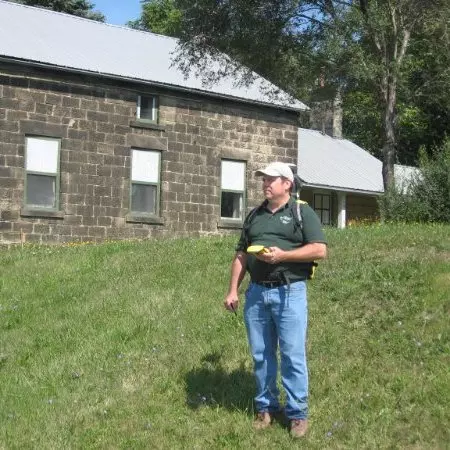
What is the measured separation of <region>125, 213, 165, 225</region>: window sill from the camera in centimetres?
2022

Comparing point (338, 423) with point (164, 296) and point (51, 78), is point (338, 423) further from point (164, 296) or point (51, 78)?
point (51, 78)

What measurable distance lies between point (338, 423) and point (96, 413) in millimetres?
2114

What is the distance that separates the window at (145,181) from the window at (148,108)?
923 millimetres

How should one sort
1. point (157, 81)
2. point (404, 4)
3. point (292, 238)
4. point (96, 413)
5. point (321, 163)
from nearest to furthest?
point (292, 238)
point (96, 413)
point (404, 4)
point (157, 81)
point (321, 163)

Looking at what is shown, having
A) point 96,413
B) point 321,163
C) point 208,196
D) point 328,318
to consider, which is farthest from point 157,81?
point 96,413

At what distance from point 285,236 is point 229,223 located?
1634 centimetres

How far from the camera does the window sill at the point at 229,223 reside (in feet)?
71.8

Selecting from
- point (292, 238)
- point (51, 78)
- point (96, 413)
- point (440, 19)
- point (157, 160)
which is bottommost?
point (96, 413)

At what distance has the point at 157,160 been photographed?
20.8m

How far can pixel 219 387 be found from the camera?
6.88 meters

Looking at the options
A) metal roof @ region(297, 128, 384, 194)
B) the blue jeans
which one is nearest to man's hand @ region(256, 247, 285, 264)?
the blue jeans

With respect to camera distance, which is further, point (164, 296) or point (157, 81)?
point (157, 81)

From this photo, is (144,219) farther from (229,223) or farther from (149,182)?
(229,223)

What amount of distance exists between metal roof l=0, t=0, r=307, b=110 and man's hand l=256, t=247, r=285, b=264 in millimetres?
14055
